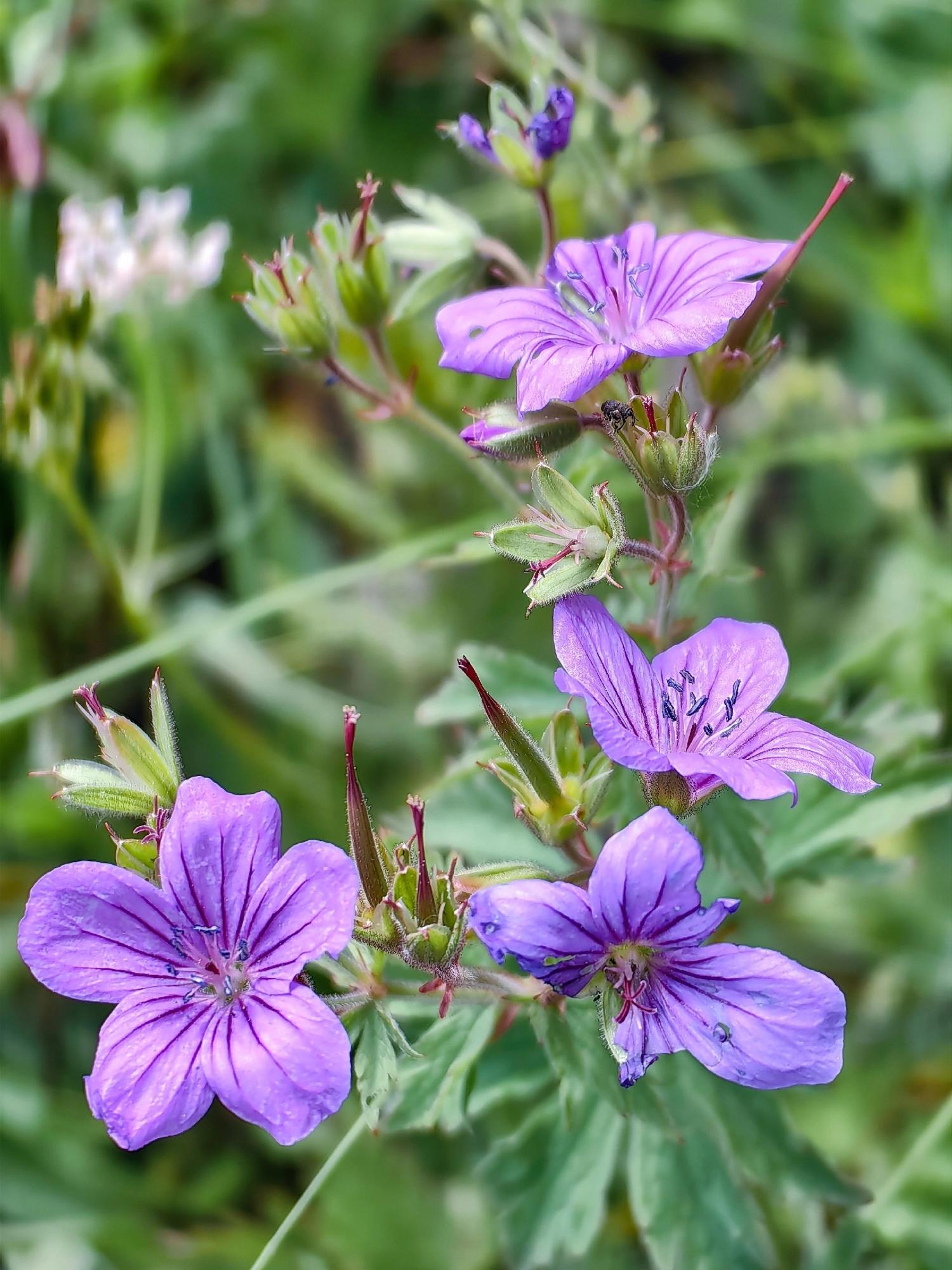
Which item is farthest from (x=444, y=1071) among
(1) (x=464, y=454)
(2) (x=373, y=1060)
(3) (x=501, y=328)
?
(3) (x=501, y=328)

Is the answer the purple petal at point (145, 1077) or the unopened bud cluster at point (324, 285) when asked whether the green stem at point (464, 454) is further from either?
the purple petal at point (145, 1077)

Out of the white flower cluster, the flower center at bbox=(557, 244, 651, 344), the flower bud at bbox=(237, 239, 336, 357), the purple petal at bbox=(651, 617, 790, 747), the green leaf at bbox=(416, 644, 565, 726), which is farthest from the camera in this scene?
the white flower cluster

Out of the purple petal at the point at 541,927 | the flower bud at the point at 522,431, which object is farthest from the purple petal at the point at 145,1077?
the flower bud at the point at 522,431

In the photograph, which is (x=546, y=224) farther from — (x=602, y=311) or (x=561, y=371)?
(x=561, y=371)

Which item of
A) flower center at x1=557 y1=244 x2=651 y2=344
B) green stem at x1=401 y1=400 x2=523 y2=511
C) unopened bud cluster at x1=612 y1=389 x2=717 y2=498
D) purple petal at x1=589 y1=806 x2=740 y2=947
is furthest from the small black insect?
purple petal at x1=589 y1=806 x2=740 y2=947

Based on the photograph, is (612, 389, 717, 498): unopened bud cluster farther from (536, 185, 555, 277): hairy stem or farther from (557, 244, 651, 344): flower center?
(536, 185, 555, 277): hairy stem

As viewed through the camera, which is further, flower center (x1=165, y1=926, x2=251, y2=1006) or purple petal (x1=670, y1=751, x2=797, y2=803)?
flower center (x1=165, y1=926, x2=251, y2=1006)

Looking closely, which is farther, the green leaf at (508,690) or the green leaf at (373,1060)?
the green leaf at (508,690)
